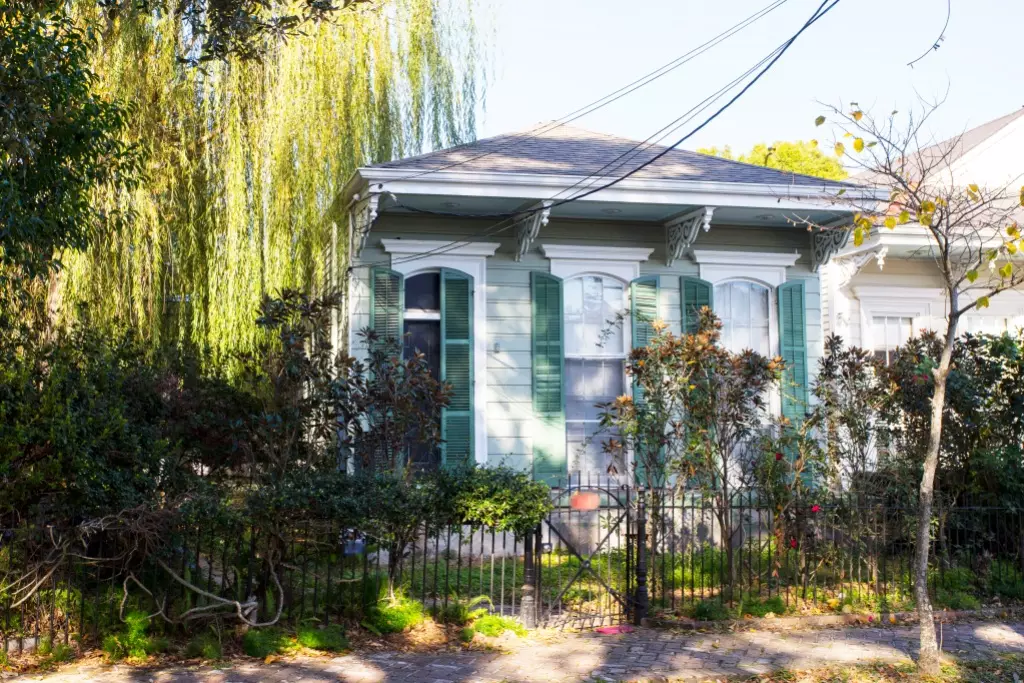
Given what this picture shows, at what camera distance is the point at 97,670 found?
784 cm

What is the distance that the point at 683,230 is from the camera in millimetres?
13812

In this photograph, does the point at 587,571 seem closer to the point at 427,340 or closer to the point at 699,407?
the point at 699,407

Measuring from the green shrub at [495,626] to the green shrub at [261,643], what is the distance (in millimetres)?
1782

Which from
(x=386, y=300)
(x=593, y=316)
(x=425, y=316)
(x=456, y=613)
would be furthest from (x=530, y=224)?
(x=456, y=613)

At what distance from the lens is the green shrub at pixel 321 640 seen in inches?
337

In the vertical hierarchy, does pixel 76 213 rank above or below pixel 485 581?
above

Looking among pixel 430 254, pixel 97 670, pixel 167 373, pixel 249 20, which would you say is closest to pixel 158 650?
pixel 97 670

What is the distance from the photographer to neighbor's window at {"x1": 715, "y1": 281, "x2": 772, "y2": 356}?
1459 centimetres

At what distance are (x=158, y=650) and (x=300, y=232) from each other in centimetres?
624

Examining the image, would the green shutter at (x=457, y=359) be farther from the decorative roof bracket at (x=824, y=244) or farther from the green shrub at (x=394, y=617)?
the decorative roof bracket at (x=824, y=244)

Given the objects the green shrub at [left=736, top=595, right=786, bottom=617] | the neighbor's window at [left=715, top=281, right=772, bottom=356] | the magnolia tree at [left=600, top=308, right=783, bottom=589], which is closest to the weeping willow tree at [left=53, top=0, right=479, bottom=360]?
the magnolia tree at [left=600, top=308, right=783, bottom=589]

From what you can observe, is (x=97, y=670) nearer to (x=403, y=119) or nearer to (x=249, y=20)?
(x=249, y=20)

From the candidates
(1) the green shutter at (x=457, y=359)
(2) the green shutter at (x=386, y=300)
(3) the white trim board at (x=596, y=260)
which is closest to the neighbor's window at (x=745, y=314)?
(3) the white trim board at (x=596, y=260)

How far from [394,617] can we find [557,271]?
622 centimetres
